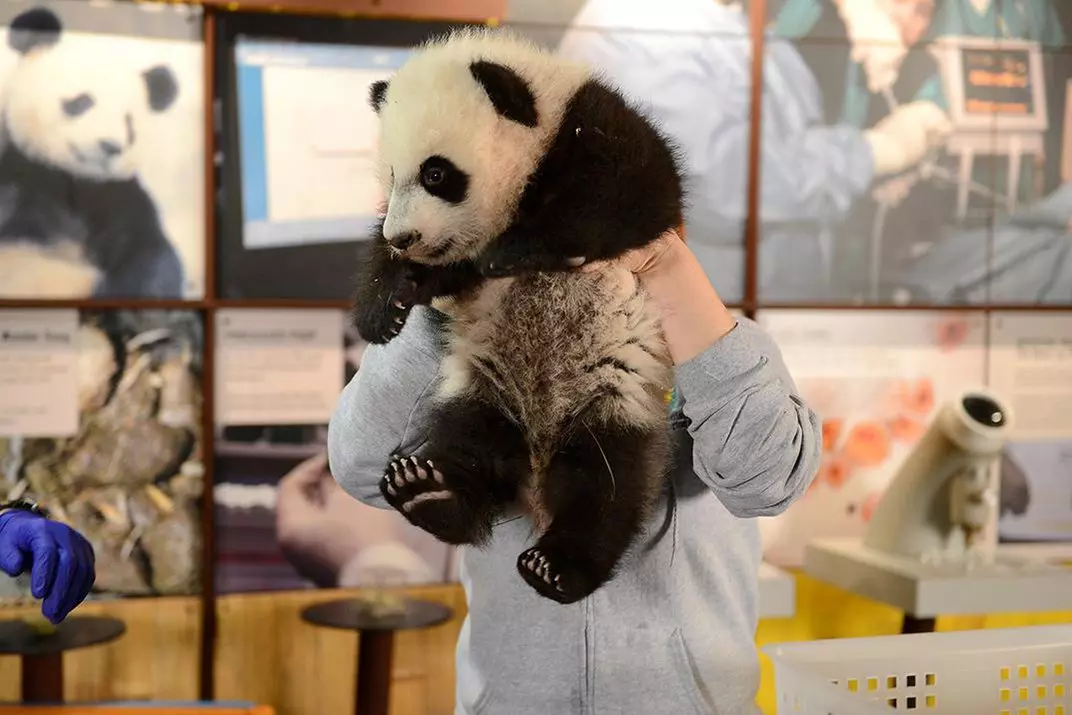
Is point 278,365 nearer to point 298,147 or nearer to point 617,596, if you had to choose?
point 298,147

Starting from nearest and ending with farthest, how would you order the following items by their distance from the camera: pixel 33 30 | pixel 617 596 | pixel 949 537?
pixel 617 596 → pixel 949 537 → pixel 33 30

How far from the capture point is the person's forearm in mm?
1103

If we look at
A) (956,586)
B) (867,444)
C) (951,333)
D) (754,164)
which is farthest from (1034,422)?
(754,164)

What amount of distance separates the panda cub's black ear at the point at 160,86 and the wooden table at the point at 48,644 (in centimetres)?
141

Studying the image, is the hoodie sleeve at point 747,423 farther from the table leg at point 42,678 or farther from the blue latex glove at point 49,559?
the table leg at point 42,678

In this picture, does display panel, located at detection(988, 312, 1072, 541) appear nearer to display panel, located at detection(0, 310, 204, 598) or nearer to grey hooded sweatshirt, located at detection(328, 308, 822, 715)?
grey hooded sweatshirt, located at detection(328, 308, 822, 715)

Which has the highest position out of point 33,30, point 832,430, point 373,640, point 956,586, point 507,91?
point 33,30

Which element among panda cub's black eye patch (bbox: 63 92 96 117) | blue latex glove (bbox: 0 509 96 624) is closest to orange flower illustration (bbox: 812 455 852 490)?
panda cub's black eye patch (bbox: 63 92 96 117)

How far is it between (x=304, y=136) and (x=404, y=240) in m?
1.97

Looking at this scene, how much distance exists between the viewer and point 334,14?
293 cm

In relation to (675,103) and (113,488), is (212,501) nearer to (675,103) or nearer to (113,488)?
(113,488)

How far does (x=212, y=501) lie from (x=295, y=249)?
76cm

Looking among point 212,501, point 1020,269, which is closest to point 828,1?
point 1020,269

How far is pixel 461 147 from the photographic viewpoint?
119 centimetres
